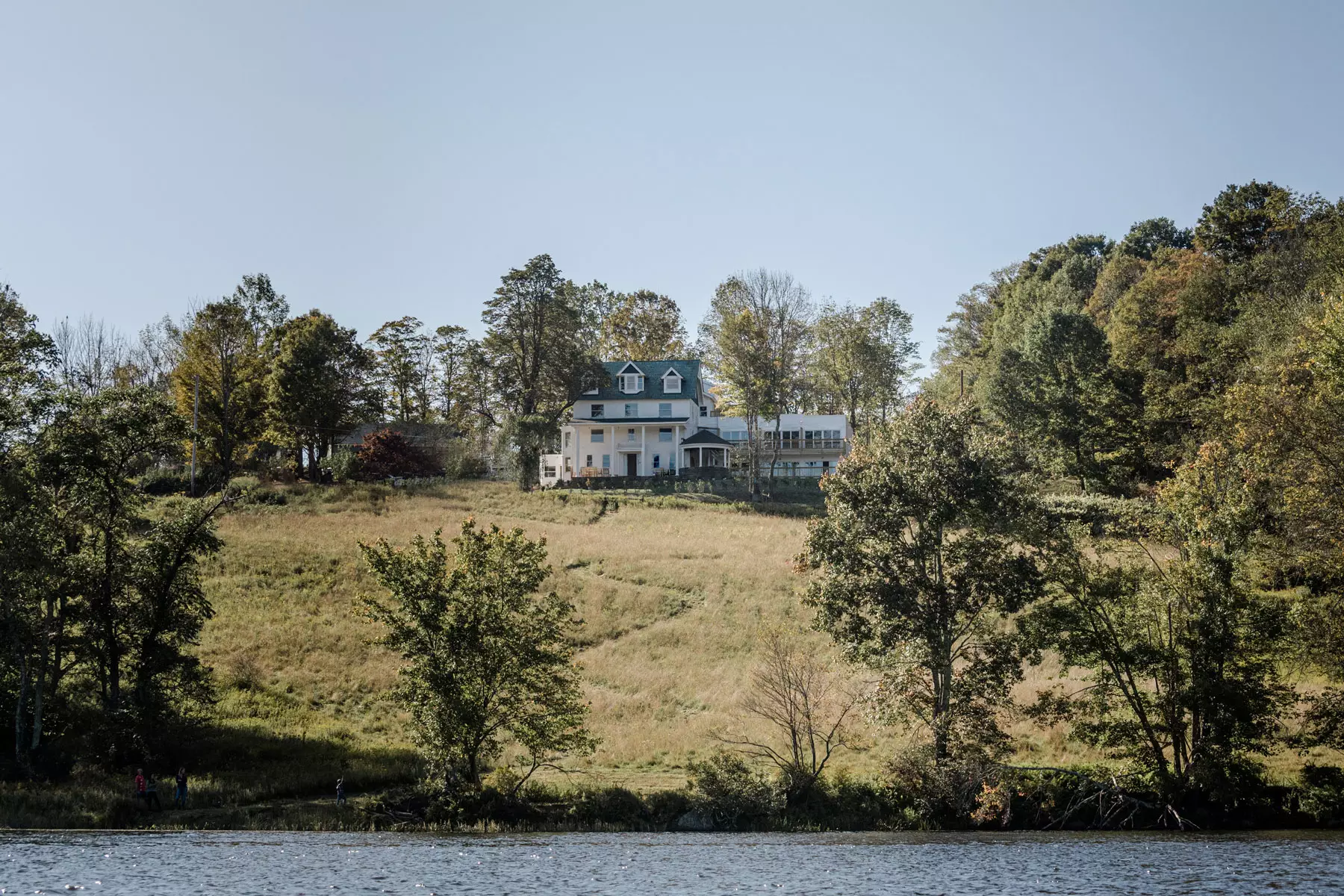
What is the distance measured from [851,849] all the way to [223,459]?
63835 mm

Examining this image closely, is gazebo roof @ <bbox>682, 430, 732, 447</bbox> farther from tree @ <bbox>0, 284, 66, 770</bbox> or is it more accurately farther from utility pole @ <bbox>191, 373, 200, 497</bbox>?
tree @ <bbox>0, 284, 66, 770</bbox>

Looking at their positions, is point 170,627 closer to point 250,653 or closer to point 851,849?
point 250,653

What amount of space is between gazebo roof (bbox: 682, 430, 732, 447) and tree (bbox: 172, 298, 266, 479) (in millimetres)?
33842

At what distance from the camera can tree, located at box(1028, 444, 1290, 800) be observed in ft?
94.6

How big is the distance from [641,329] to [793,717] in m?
79.6

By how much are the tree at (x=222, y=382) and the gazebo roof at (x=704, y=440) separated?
33842mm

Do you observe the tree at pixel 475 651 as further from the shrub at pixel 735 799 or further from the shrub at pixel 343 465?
the shrub at pixel 343 465

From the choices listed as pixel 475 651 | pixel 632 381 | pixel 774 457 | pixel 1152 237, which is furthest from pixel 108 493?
pixel 1152 237

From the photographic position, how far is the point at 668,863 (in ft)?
79.8

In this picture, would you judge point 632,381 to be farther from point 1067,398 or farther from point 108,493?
point 108,493

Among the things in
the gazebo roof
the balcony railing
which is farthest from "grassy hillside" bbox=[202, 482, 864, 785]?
the balcony railing

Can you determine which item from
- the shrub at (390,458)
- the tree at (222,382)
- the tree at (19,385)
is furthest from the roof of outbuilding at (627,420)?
the tree at (19,385)

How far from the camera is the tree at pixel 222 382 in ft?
252

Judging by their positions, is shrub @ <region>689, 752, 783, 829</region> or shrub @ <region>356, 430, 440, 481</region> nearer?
shrub @ <region>689, 752, 783, 829</region>
